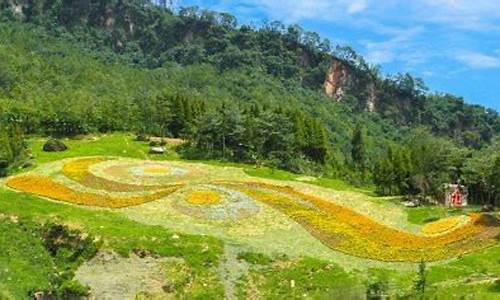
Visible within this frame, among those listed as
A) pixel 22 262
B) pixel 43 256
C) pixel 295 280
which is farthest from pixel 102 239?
pixel 295 280

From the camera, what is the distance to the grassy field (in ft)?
160

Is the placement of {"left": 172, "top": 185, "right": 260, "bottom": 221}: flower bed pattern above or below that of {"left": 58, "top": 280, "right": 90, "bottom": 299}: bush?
above

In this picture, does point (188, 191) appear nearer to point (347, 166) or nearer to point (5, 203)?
point (5, 203)

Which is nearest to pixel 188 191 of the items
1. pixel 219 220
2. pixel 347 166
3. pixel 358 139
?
pixel 219 220

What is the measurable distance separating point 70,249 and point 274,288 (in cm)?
1547

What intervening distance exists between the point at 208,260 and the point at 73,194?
19.6m

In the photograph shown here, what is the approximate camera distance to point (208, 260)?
52531mm

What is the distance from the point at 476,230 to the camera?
196 ft

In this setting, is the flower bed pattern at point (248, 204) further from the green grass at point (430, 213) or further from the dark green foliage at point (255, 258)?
the dark green foliage at point (255, 258)

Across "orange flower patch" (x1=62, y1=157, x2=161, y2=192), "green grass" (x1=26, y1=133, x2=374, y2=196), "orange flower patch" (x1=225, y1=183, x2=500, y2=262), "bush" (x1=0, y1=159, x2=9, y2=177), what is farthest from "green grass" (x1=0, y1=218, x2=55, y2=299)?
"green grass" (x1=26, y1=133, x2=374, y2=196)

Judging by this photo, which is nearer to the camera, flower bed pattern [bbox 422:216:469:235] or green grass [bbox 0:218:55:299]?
green grass [bbox 0:218:55:299]

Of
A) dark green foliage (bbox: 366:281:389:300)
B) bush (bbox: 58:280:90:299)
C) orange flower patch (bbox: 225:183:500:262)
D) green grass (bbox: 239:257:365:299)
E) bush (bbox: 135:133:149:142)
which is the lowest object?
bush (bbox: 58:280:90:299)

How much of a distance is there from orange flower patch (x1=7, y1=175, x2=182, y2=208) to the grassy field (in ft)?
5.84

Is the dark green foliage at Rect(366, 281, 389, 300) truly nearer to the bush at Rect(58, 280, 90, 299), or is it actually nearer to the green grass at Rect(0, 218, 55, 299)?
the bush at Rect(58, 280, 90, 299)
